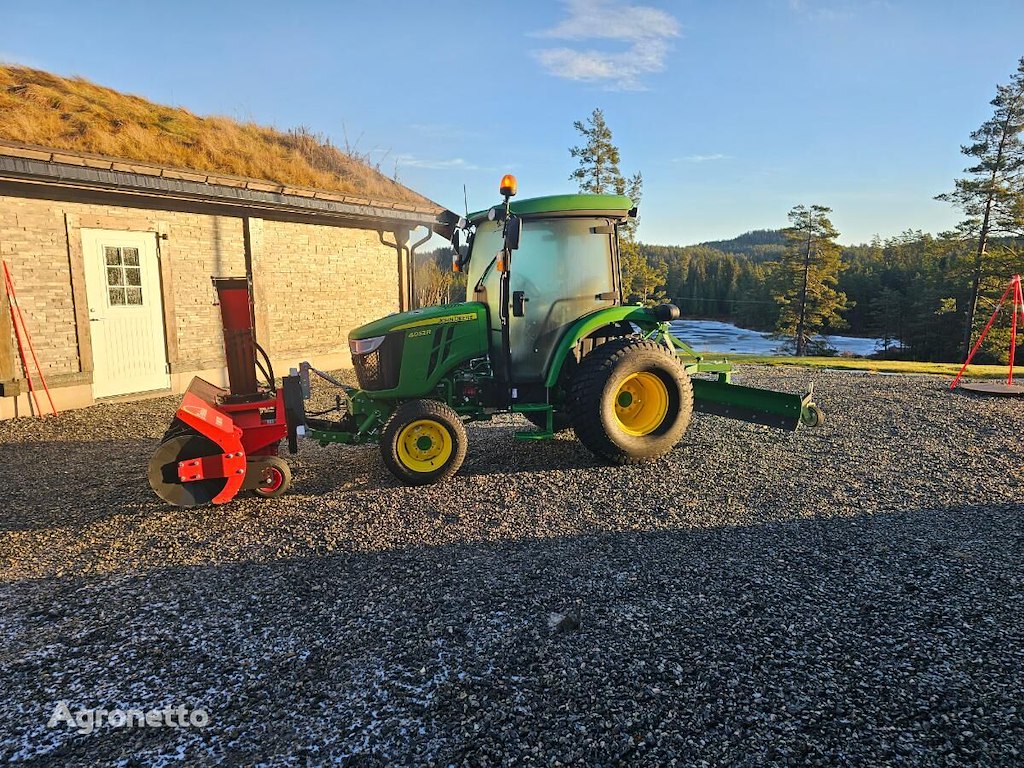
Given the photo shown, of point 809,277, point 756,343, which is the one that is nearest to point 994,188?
point 809,277

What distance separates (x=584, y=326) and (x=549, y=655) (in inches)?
126

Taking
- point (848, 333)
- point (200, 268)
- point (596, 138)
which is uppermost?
point (596, 138)

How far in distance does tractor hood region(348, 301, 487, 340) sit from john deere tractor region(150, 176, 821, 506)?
0.01 m

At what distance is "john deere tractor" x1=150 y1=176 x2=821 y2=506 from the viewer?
4840 mm

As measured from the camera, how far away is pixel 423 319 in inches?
207

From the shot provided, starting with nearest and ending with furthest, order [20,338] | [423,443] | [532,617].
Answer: [532,617], [423,443], [20,338]

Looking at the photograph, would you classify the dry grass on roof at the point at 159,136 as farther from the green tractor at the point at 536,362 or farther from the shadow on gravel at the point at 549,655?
the shadow on gravel at the point at 549,655

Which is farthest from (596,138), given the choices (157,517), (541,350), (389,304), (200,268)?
(157,517)

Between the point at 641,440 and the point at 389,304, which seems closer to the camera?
the point at 641,440

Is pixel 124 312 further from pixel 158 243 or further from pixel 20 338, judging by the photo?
pixel 20 338

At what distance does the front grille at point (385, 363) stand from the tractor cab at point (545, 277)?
2.71 feet

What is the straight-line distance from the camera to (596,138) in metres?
28.0

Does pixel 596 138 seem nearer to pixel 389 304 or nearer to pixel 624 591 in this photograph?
pixel 389 304

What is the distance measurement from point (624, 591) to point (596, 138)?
90.6 feet
